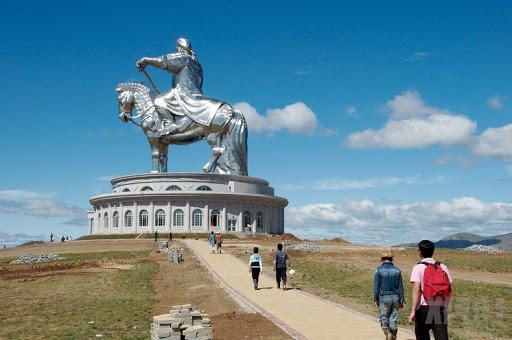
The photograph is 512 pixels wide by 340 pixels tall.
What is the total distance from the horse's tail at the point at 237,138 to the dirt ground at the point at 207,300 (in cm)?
3902

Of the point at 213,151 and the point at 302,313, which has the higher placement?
the point at 213,151

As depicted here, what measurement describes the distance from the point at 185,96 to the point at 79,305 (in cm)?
5766

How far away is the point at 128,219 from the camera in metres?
76.8

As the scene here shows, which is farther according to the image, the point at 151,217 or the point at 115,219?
the point at 115,219

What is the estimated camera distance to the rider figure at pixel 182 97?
7812cm

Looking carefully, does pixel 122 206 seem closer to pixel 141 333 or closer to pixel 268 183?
pixel 268 183

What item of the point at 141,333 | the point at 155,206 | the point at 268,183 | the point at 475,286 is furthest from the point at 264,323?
the point at 268,183

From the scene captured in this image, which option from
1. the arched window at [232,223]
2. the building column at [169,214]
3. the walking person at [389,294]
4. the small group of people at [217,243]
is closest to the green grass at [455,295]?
the walking person at [389,294]

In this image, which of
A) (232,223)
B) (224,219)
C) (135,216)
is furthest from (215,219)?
(135,216)

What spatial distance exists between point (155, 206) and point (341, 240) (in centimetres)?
2267

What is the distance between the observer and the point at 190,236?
2746 inches

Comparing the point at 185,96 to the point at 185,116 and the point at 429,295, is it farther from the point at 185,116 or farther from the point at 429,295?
the point at 429,295

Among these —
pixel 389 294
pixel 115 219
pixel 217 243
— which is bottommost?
pixel 389 294

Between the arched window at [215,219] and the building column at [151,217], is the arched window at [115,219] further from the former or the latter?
the arched window at [215,219]
